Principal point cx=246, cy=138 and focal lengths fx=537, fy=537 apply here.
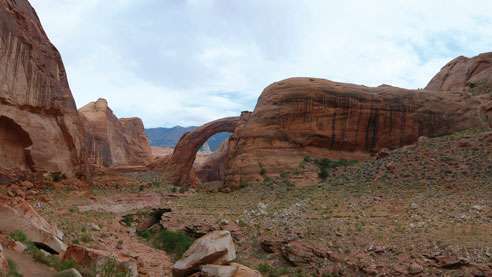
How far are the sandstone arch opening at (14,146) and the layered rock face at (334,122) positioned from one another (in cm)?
1147

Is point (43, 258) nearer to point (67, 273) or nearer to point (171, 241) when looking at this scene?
point (67, 273)

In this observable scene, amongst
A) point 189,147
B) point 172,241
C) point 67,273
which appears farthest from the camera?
point 189,147

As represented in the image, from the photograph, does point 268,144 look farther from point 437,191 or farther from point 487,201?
point 487,201

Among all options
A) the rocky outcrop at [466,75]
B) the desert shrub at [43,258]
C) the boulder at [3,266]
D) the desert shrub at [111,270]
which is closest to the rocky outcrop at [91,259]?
the desert shrub at [111,270]

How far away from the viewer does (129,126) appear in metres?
71.8

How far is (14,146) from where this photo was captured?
25766mm

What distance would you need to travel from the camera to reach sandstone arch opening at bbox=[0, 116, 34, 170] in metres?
25.2

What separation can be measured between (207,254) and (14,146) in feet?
54.4

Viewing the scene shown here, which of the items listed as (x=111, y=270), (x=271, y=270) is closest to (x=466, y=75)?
(x=271, y=270)

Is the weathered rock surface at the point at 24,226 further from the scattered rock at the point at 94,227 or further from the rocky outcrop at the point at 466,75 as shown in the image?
the rocky outcrop at the point at 466,75

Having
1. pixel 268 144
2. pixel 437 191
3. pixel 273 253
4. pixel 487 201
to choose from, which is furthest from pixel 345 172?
pixel 273 253

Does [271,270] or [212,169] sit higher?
[212,169]

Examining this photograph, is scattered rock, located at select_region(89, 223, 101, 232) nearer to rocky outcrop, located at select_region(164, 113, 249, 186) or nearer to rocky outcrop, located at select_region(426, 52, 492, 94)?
rocky outcrop, located at select_region(164, 113, 249, 186)

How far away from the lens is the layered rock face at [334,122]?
31875 mm
